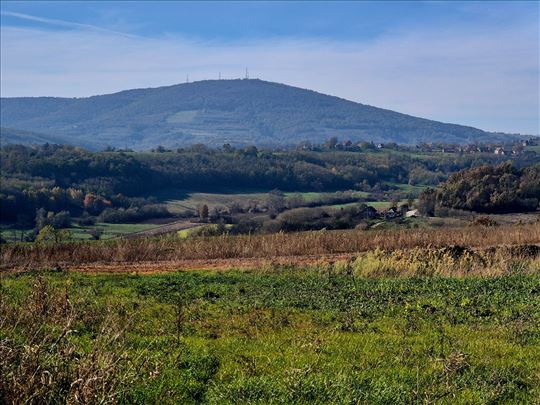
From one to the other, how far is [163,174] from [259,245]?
57259 millimetres

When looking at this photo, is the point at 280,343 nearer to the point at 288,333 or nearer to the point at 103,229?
the point at 288,333

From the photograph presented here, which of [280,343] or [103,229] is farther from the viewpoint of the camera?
[103,229]

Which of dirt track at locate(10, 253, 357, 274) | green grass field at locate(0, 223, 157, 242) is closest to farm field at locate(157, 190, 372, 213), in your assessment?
green grass field at locate(0, 223, 157, 242)

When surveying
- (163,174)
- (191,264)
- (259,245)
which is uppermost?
(259,245)

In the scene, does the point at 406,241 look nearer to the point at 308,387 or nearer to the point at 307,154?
the point at 308,387

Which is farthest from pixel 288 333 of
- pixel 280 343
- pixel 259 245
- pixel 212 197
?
pixel 212 197

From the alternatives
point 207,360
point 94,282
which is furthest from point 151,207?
point 207,360

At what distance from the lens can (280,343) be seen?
8609 mm

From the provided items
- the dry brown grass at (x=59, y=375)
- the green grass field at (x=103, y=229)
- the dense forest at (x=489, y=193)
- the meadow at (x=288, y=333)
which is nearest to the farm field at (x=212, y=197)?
the green grass field at (x=103, y=229)

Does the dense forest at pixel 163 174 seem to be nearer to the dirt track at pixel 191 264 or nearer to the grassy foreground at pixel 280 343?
the dirt track at pixel 191 264

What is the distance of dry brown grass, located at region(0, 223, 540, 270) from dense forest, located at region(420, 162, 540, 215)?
18.4 m

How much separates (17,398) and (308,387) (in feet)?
8.95

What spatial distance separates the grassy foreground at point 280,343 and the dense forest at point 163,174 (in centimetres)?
4109

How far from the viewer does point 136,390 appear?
6.24m
